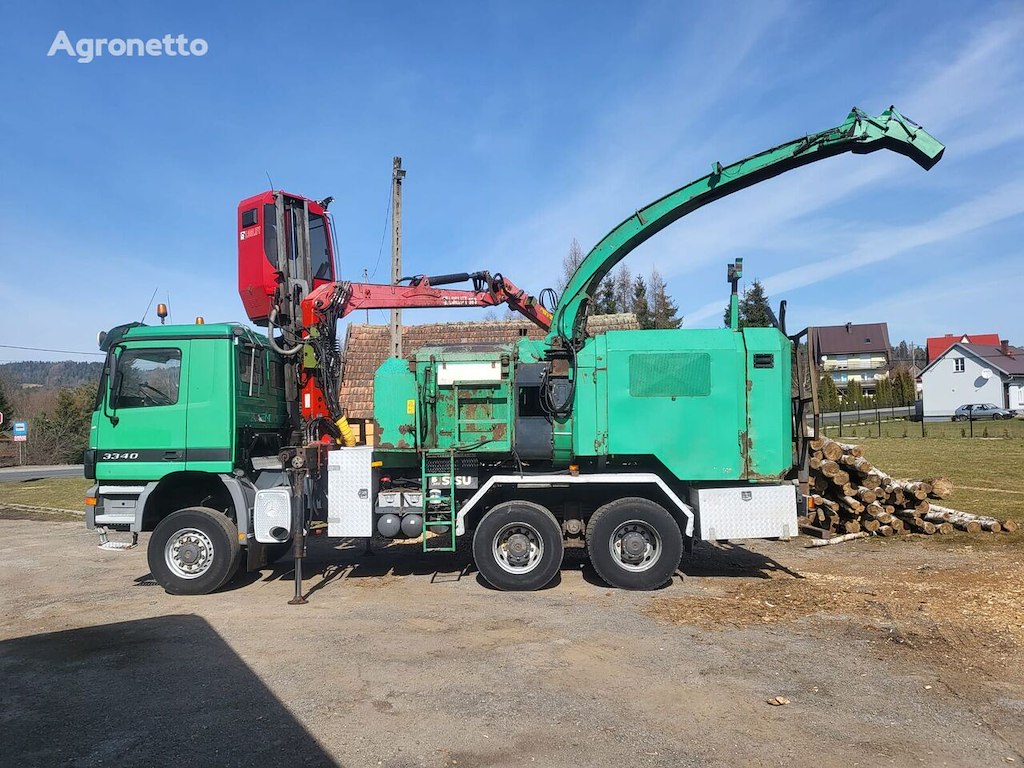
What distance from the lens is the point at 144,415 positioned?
805cm

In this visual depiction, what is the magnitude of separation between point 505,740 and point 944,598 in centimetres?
534

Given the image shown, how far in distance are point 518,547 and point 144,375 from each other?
16.0 feet

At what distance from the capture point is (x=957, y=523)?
10.5m

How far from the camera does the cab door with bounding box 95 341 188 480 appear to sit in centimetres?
800

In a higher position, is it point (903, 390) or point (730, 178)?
point (730, 178)

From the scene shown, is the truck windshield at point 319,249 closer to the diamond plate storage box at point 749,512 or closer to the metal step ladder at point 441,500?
the metal step ladder at point 441,500

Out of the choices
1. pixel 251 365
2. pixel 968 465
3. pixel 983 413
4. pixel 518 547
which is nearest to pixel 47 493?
pixel 251 365

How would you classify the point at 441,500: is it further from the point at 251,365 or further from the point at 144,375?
the point at 144,375

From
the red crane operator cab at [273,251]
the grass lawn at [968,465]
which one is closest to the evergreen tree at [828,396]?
the grass lawn at [968,465]

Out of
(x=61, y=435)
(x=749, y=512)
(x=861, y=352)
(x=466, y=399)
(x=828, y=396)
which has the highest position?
(x=861, y=352)

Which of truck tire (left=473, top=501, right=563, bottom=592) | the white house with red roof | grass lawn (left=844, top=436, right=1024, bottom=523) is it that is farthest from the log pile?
the white house with red roof

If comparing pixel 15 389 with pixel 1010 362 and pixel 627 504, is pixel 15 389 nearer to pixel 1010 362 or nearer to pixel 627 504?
pixel 627 504

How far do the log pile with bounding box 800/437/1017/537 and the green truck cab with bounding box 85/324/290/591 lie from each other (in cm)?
826

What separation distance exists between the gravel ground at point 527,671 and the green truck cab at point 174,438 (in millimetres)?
707
